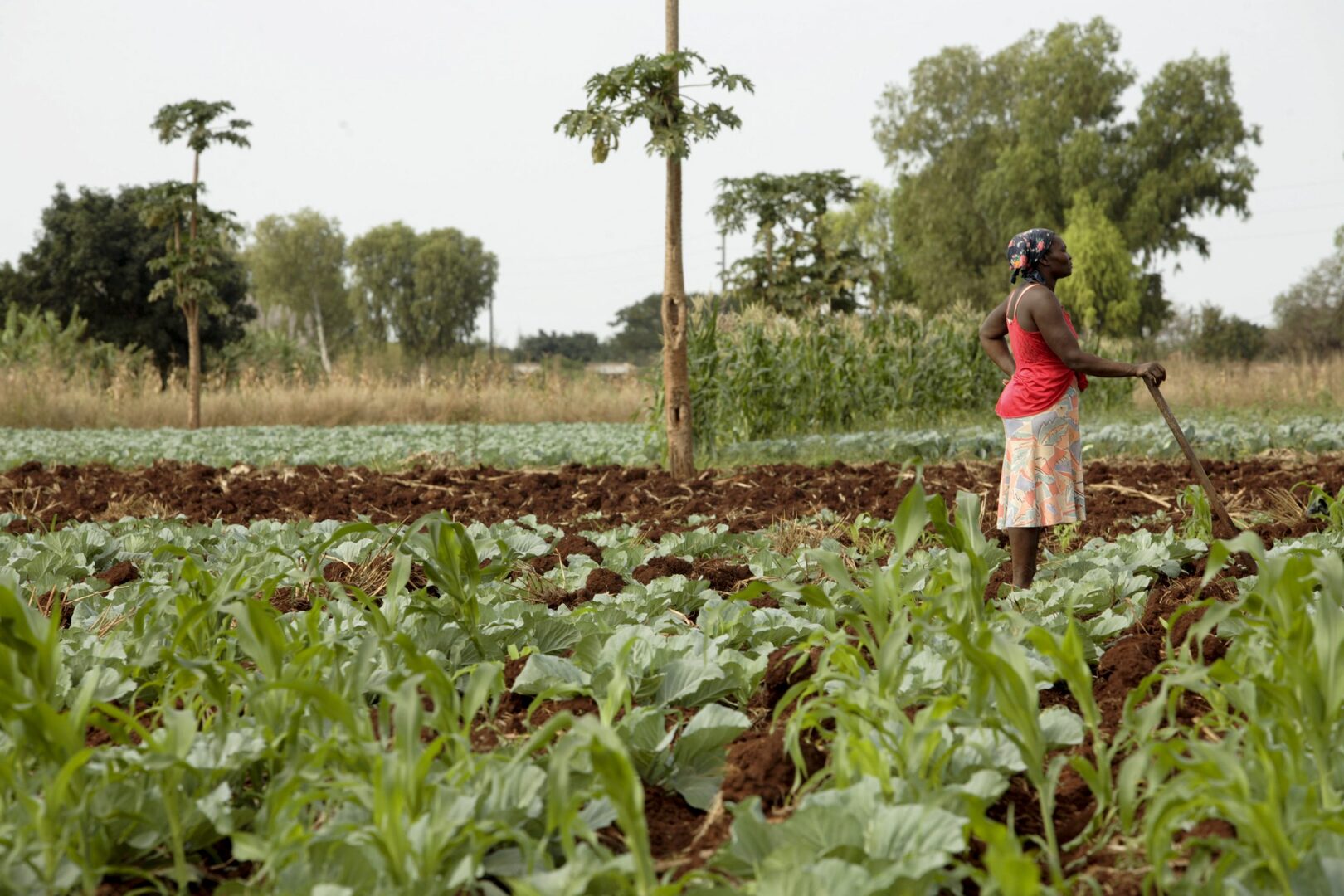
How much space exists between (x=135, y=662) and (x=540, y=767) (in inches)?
38.2

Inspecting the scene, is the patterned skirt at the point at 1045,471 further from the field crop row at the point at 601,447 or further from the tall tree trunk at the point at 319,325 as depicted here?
the tall tree trunk at the point at 319,325

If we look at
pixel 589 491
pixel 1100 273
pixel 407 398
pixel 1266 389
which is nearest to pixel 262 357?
pixel 407 398

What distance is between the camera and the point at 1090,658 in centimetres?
260

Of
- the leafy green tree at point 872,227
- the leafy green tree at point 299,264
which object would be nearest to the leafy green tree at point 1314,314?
the leafy green tree at point 872,227

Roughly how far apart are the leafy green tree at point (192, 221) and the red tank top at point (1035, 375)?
17.2 meters

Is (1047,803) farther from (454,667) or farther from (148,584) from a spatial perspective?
(148,584)

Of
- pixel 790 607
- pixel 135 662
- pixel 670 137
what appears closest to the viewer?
pixel 135 662

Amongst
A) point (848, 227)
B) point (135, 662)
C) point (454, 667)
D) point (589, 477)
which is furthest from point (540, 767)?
point (848, 227)

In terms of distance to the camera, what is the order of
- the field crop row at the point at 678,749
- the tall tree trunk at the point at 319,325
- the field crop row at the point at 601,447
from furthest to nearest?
the tall tree trunk at the point at 319,325, the field crop row at the point at 601,447, the field crop row at the point at 678,749

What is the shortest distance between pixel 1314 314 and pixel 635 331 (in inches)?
1726

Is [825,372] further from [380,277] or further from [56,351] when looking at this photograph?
[380,277]

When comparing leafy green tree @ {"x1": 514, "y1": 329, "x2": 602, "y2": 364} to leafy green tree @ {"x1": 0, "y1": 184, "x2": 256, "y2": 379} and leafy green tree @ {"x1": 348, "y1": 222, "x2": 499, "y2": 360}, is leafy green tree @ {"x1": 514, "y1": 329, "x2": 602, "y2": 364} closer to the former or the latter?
leafy green tree @ {"x1": 348, "y1": 222, "x2": 499, "y2": 360}

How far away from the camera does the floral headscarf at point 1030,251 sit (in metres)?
3.85

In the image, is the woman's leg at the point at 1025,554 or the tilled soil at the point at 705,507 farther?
the woman's leg at the point at 1025,554
